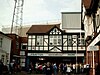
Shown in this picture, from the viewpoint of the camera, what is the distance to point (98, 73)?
21062 millimetres

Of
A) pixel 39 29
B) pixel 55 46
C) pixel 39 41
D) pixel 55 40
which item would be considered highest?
pixel 39 29

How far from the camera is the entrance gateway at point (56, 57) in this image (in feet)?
152

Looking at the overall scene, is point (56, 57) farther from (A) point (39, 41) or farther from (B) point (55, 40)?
(A) point (39, 41)

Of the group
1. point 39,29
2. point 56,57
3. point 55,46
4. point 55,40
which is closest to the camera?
point 55,46

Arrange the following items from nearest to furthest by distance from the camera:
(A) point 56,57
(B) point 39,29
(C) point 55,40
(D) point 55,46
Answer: (D) point 55,46
(C) point 55,40
(A) point 56,57
(B) point 39,29

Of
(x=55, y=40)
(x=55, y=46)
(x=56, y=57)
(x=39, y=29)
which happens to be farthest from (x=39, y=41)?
(x=56, y=57)

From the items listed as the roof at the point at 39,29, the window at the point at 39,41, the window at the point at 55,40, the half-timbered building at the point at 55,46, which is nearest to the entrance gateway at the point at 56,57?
the half-timbered building at the point at 55,46

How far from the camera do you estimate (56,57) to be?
47906 millimetres

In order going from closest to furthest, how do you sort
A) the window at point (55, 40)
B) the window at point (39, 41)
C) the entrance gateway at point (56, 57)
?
1. the entrance gateway at point (56, 57)
2. the window at point (55, 40)
3. the window at point (39, 41)

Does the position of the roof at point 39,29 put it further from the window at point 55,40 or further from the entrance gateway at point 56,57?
the entrance gateway at point 56,57

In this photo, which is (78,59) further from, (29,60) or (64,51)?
(29,60)

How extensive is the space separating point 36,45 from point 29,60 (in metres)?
3.43

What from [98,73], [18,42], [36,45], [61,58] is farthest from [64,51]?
[98,73]

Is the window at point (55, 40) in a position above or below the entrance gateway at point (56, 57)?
above
